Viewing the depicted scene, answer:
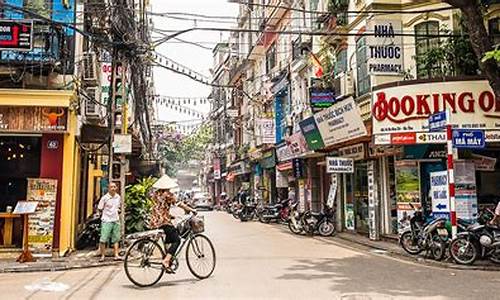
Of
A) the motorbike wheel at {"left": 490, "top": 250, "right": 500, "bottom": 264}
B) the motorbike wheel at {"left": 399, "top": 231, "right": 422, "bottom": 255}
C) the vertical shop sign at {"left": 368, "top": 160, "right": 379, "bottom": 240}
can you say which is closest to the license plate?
the motorbike wheel at {"left": 399, "top": 231, "right": 422, "bottom": 255}

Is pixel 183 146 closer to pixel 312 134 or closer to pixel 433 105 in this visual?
pixel 312 134

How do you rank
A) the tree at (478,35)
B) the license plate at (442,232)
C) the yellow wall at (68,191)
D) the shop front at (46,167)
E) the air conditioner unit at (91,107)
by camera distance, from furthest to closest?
the air conditioner unit at (91,107), the yellow wall at (68,191), the shop front at (46,167), the license plate at (442,232), the tree at (478,35)

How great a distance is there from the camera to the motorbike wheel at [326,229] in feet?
61.2

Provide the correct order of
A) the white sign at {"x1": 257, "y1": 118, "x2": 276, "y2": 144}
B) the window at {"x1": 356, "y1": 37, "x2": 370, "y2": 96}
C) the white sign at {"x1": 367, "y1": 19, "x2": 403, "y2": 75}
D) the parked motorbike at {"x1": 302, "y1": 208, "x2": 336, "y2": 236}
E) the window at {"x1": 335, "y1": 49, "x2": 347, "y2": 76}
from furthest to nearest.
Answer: the white sign at {"x1": 257, "y1": 118, "x2": 276, "y2": 144}
the parked motorbike at {"x1": 302, "y1": 208, "x2": 336, "y2": 236}
the window at {"x1": 335, "y1": 49, "x2": 347, "y2": 76}
the window at {"x1": 356, "y1": 37, "x2": 370, "y2": 96}
the white sign at {"x1": 367, "y1": 19, "x2": 403, "y2": 75}

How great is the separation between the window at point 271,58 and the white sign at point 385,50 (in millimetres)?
15074

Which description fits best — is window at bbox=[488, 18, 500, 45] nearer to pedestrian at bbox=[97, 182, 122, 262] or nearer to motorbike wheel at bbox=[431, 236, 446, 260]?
motorbike wheel at bbox=[431, 236, 446, 260]

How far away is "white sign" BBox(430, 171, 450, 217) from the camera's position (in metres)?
12.6

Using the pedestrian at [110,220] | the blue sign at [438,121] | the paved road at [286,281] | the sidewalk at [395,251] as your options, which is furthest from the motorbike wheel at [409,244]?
the pedestrian at [110,220]

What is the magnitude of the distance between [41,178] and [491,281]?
34.2 ft

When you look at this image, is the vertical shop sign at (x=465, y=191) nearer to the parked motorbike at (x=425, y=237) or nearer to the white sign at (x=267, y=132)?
the parked motorbike at (x=425, y=237)

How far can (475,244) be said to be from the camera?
11.2 metres

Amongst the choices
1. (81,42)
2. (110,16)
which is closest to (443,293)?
(110,16)

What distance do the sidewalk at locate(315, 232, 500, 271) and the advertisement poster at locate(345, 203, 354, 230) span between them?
0.40 metres

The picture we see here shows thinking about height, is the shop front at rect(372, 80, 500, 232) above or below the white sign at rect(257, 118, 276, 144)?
below
